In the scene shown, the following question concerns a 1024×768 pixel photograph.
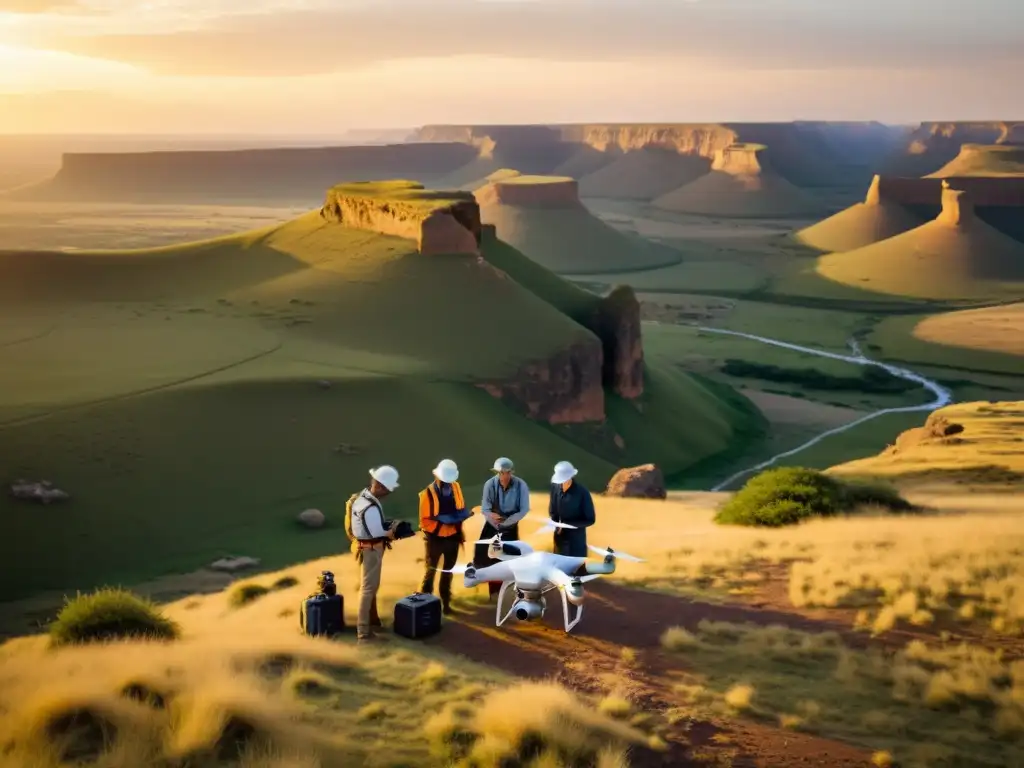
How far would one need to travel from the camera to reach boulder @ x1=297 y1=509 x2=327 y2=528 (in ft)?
117

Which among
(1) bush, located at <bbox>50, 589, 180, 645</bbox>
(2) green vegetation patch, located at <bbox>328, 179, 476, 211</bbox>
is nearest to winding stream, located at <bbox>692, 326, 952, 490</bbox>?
(2) green vegetation patch, located at <bbox>328, 179, 476, 211</bbox>

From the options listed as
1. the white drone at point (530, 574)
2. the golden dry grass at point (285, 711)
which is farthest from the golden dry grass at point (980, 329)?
the golden dry grass at point (285, 711)

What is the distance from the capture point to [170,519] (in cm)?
3425

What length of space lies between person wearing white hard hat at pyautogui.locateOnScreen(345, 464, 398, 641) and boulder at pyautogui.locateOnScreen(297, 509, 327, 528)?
21.6 meters

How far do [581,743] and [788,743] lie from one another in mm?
2474

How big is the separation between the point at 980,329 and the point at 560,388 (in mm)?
61545

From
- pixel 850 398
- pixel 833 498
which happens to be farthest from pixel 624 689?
pixel 850 398

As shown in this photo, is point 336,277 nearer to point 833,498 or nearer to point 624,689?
point 833,498

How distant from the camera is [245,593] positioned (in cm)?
2039

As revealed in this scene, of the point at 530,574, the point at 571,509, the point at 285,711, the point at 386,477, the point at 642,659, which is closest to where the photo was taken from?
the point at 285,711

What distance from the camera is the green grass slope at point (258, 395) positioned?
1331 inches

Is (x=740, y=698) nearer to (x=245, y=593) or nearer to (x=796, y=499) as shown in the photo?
(x=245, y=593)

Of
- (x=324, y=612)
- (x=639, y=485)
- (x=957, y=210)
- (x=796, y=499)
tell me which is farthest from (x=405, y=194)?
(x=957, y=210)

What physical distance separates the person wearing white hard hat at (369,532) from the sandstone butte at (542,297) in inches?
1399
